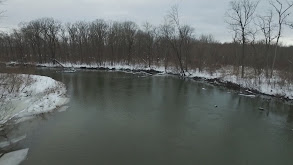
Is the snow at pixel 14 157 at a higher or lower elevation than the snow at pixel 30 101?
lower

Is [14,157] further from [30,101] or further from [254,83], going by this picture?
[254,83]

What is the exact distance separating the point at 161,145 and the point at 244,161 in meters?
3.07

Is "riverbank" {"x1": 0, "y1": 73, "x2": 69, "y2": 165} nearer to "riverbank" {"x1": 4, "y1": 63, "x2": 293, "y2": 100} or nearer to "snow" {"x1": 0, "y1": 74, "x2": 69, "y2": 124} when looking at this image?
"snow" {"x1": 0, "y1": 74, "x2": 69, "y2": 124}

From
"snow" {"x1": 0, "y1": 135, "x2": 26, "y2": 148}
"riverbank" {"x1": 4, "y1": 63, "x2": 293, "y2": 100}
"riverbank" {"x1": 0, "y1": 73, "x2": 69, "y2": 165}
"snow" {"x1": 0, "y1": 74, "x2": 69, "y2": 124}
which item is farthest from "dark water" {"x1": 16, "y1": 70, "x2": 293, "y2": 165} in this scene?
"riverbank" {"x1": 4, "y1": 63, "x2": 293, "y2": 100}

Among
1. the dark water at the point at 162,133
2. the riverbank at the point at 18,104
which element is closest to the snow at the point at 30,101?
the riverbank at the point at 18,104

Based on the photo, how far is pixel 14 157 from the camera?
26.2 feet

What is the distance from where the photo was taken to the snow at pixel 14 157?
758cm

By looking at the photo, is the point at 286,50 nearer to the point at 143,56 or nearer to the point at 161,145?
the point at 143,56

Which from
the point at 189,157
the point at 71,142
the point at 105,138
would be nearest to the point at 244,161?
the point at 189,157

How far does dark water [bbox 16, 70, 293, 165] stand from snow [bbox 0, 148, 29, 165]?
244mm

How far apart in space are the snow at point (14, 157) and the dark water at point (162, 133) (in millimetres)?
244

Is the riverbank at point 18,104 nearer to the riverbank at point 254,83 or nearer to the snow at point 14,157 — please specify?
the snow at point 14,157

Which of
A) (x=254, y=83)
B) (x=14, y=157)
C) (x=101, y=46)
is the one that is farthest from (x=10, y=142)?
(x=101, y=46)

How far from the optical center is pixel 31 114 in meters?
12.8
